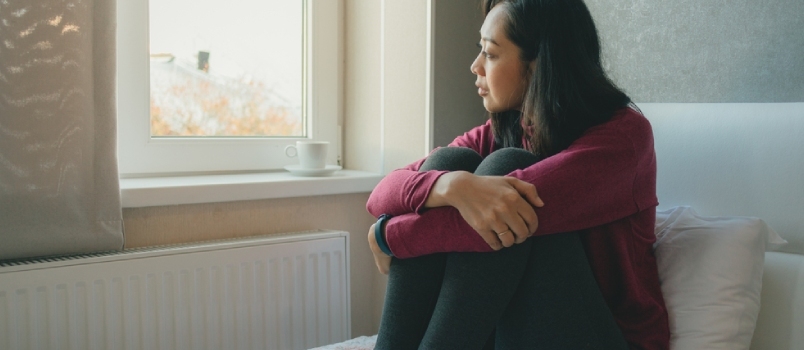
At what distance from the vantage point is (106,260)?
1.33 metres

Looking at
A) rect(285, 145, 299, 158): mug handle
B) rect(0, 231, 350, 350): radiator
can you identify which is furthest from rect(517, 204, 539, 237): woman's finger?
rect(285, 145, 299, 158): mug handle

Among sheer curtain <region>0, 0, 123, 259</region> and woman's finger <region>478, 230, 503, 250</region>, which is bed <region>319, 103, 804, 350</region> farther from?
sheer curtain <region>0, 0, 123, 259</region>

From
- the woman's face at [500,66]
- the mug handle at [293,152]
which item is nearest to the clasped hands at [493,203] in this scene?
the woman's face at [500,66]

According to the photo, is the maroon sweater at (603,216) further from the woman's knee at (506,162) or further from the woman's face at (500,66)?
the woman's face at (500,66)

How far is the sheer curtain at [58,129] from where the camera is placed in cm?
123

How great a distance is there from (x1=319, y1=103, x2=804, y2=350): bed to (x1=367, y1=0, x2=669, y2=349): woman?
0.19 ft

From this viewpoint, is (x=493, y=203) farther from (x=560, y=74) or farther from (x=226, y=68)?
(x=226, y=68)

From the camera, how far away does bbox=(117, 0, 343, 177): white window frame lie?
1.57 m

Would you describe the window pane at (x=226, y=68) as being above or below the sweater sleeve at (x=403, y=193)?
above

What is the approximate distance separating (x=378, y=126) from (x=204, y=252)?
0.65m

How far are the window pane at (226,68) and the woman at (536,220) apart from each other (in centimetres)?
74

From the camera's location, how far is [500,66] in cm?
122

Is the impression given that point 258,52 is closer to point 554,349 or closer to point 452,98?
point 452,98

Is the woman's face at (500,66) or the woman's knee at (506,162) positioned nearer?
the woman's knee at (506,162)
